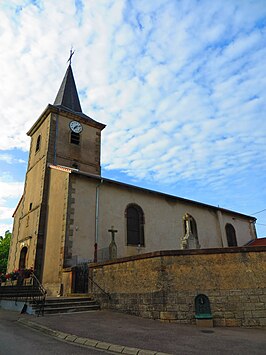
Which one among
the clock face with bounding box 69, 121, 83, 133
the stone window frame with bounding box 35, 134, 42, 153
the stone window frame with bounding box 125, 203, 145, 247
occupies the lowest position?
the stone window frame with bounding box 125, 203, 145, 247

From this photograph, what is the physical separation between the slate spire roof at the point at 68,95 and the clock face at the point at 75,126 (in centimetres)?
217

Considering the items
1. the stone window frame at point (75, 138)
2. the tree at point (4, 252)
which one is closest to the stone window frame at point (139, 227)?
the stone window frame at point (75, 138)

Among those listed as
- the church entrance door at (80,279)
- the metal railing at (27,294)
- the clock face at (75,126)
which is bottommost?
the metal railing at (27,294)

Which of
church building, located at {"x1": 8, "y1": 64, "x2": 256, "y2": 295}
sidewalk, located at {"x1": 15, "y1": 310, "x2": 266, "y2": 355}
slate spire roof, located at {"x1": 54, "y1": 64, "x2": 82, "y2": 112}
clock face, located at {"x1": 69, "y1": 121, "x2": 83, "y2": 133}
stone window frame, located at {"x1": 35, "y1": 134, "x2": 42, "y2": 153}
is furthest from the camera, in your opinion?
slate spire roof, located at {"x1": 54, "y1": 64, "x2": 82, "y2": 112}

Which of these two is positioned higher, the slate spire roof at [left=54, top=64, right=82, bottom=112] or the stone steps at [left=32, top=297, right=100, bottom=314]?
the slate spire roof at [left=54, top=64, right=82, bottom=112]

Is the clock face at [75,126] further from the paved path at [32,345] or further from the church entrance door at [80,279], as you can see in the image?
the paved path at [32,345]

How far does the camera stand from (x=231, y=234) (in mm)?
21938

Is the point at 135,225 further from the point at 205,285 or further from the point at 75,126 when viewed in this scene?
the point at 75,126

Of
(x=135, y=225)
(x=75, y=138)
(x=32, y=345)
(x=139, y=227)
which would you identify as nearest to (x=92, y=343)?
(x=32, y=345)

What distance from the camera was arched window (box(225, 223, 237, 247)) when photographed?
21.5 m

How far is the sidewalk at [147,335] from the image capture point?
4.95 m

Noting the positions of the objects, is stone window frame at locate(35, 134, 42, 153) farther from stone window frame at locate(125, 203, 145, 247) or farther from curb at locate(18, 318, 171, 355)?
curb at locate(18, 318, 171, 355)

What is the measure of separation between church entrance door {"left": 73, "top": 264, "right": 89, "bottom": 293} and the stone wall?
330cm

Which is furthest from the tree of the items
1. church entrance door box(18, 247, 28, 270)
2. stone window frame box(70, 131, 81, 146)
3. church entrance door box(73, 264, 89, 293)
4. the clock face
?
church entrance door box(73, 264, 89, 293)
